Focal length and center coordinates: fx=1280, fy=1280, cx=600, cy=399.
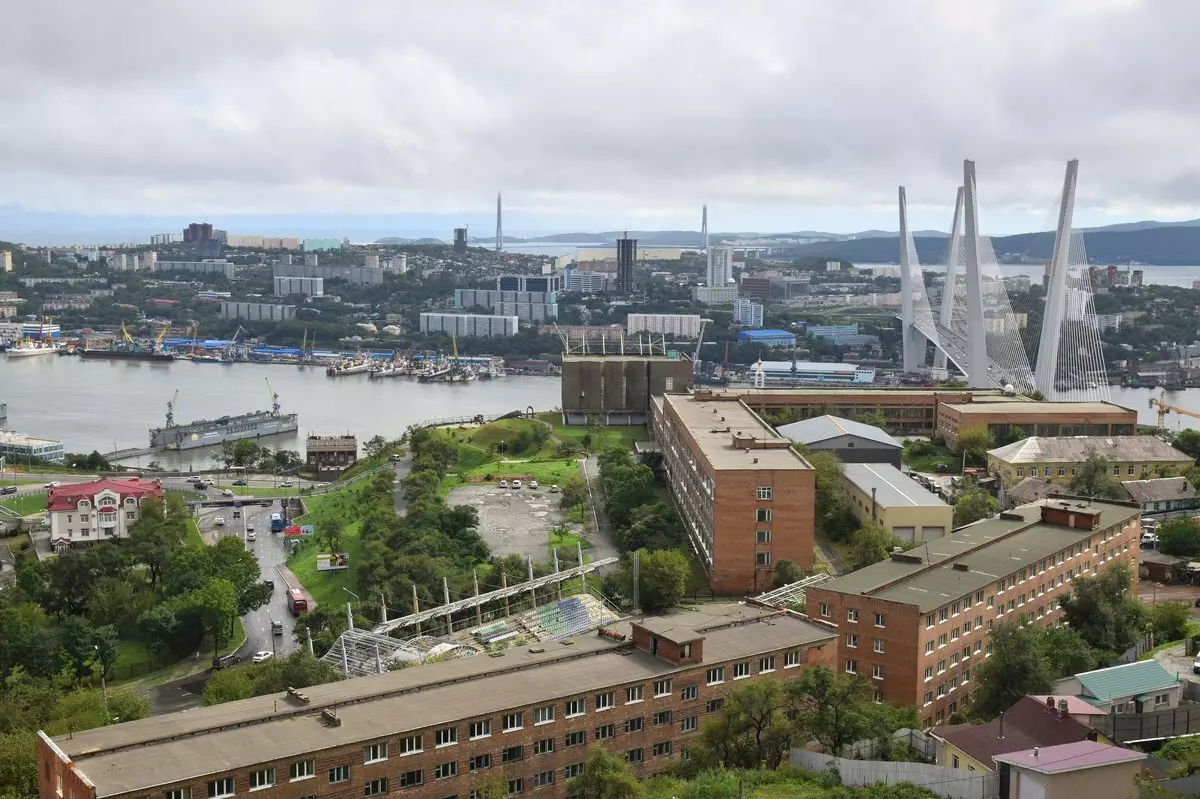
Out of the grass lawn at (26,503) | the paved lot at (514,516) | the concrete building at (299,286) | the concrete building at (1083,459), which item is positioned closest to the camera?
the paved lot at (514,516)

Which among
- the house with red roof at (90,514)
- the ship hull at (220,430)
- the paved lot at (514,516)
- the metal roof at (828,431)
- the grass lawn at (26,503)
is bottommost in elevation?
the ship hull at (220,430)

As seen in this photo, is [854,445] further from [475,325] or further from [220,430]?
[475,325]

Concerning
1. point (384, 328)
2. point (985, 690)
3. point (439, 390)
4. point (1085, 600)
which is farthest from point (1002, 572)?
point (384, 328)

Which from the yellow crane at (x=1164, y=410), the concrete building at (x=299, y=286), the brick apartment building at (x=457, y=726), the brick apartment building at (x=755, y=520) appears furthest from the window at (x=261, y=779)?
the concrete building at (x=299, y=286)

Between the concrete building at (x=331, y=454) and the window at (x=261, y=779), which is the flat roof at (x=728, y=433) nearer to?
the window at (x=261, y=779)

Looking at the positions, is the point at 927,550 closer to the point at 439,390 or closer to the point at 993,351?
the point at 993,351
